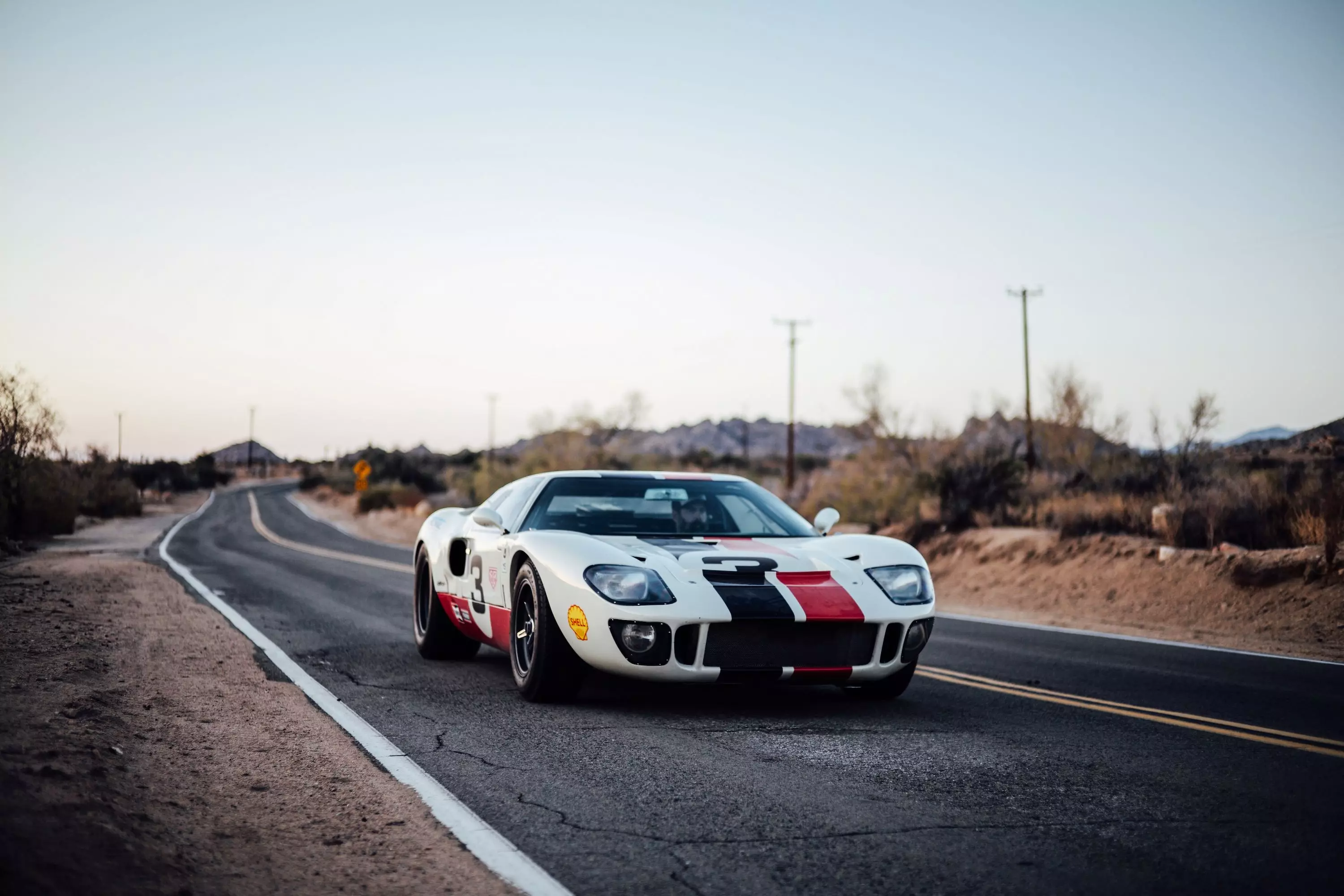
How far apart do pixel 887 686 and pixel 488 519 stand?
107 inches

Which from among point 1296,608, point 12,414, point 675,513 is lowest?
point 1296,608

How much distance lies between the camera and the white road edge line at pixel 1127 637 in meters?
9.41

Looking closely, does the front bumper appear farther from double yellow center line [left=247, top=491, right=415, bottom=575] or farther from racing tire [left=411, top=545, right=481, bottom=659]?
double yellow center line [left=247, top=491, right=415, bottom=575]

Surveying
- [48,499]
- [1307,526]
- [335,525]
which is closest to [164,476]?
[335,525]

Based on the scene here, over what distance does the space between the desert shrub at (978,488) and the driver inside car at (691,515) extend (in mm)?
12571

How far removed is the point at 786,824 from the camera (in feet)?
14.2

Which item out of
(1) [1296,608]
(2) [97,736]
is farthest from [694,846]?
(1) [1296,608]

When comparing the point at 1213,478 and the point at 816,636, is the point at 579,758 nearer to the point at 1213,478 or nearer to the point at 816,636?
the point at 816,636

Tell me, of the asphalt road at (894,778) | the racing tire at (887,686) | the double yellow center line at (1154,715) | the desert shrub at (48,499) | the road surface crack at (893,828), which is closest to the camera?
the asphalt road at (894,778)

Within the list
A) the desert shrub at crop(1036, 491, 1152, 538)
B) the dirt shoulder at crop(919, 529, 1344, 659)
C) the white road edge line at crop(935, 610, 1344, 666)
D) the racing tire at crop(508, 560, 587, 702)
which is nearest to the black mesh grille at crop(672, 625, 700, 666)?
the racing tire at crop(508, 560, 587, 702)

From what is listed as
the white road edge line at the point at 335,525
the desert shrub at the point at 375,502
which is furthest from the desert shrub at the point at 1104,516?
the desert shrub at the point at 375,502

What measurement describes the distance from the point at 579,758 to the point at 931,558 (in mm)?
14475

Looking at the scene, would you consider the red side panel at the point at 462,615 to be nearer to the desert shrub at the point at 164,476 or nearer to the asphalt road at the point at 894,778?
the asphalt road at the point at 894,778

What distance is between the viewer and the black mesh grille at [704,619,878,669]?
6207mm
